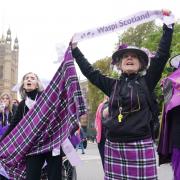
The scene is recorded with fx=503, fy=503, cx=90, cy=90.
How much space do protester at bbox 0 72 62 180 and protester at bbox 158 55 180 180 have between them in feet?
4.77

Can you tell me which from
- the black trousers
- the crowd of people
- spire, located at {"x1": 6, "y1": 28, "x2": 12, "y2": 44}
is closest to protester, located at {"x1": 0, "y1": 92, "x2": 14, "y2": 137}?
the black trousers

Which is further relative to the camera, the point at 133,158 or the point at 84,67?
the point at 84,67

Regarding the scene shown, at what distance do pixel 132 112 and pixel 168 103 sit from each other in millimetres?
524

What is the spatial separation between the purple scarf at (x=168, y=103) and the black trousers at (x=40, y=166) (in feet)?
4.88

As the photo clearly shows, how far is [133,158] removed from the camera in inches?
169

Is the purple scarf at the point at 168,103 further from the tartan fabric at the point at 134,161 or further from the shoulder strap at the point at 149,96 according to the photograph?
the tartan fabric at the point at 134,161

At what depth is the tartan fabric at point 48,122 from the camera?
533 cm

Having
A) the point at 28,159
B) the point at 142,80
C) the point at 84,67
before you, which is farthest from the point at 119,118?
the point at 28,159

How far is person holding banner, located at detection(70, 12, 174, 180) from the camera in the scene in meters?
4.28

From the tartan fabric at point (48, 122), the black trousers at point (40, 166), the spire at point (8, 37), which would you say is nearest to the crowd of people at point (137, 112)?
the tartan fabric at point (48, 122)

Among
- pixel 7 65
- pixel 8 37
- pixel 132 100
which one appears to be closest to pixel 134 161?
pixel 132 100

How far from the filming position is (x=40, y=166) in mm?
5938

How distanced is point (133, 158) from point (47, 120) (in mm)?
1828

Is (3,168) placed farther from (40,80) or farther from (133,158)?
(133,158)
